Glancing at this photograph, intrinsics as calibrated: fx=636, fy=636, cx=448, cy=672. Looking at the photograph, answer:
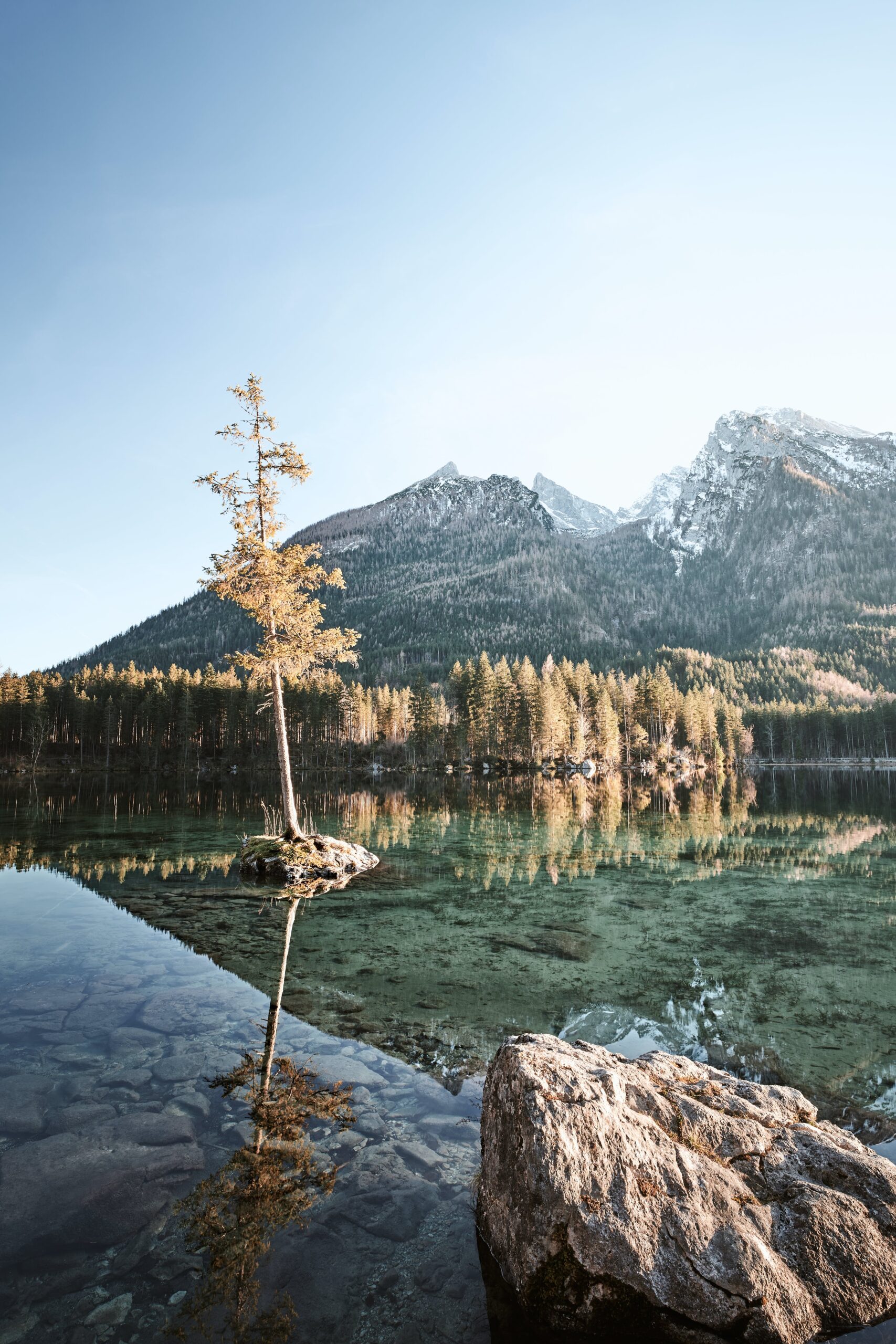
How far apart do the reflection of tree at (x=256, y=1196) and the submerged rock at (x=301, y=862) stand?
1251 centimetres

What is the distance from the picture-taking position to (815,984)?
35.6ft

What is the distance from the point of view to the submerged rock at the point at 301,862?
2016 centimetres

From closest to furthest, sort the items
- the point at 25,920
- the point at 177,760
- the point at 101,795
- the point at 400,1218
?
the point at 400,1218
the point at 25,920
the point at 101,795
the point at 177,760

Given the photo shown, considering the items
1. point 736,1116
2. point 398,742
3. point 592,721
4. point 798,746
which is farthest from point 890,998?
point 798,746

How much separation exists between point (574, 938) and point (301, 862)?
33.5 ft

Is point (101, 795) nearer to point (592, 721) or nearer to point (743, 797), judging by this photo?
point (743, 797)

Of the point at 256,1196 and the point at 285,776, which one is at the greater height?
the point at 285,776

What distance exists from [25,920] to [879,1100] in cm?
1596

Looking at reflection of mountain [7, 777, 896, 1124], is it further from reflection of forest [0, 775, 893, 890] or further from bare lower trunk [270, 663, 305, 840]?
bare lower trunk [270, 663, 305, 840]

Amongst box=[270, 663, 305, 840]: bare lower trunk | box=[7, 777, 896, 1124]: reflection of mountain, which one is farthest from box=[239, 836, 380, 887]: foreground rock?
box=[7, 777, 896, 1124]: reflection of mountain

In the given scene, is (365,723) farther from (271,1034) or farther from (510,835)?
(271,1034)

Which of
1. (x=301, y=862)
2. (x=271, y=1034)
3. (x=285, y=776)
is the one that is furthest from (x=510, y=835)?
(x=271, y=1034)

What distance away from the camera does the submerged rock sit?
20156 mm

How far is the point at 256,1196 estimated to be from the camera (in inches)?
210
